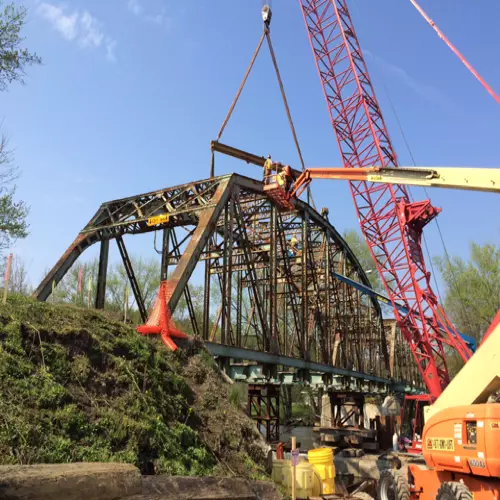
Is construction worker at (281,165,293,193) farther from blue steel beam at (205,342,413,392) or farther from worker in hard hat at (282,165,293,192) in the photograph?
blue steel beam at (205,342,413,392)

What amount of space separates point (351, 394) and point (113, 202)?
1620 cm

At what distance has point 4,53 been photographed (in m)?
16.0

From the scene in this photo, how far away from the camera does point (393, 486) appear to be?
448 inches

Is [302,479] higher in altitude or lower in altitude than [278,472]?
lower

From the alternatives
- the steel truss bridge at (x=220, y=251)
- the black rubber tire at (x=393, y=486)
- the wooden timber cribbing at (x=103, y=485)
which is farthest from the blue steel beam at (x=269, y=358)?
the wooden timber cribbing at (x=103, y=485)

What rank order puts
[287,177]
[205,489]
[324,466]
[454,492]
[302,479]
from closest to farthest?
1. [205,489]
2. [454,492]
3. [302,479]
4. [324,466]
5. [287,177]

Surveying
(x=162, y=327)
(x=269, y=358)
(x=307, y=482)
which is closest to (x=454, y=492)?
(x=307, y=482)

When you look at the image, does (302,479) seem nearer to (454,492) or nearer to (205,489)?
(454,492)

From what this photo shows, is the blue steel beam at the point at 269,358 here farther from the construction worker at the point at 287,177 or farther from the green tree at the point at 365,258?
the green tree at the point at 365,258

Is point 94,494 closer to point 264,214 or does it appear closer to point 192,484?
point 192,484

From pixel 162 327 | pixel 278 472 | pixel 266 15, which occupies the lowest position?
pixel 278 472

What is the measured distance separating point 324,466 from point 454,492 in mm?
3970

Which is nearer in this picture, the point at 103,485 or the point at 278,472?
the point at 103,485

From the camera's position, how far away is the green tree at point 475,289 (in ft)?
162
